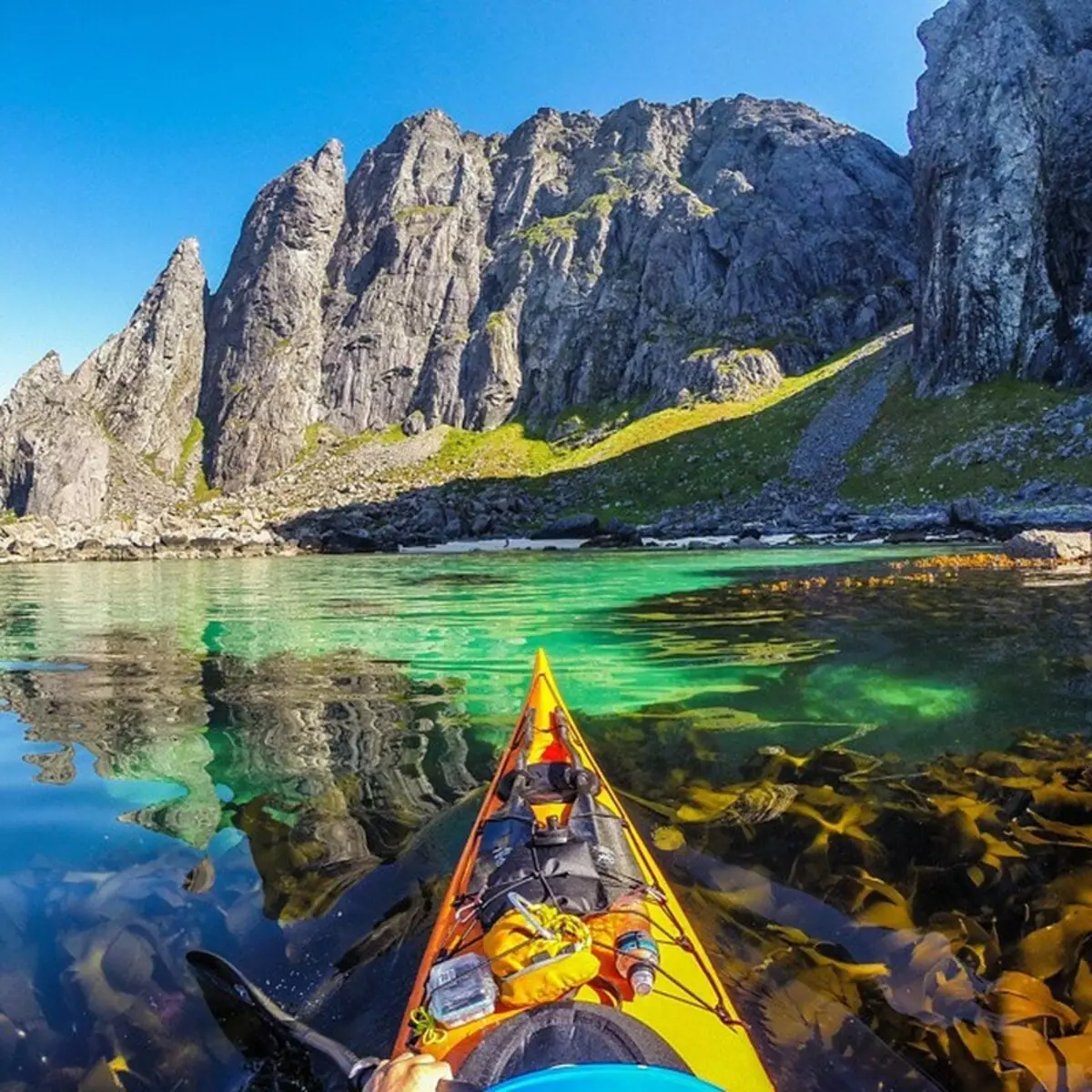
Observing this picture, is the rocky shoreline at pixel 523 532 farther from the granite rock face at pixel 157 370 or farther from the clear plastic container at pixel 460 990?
the granite rock face at pixel 157 370

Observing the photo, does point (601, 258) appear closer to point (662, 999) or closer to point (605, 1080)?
point (662, 999)

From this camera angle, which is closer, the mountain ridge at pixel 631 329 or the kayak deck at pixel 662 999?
the kayak deck at pixel 662 999

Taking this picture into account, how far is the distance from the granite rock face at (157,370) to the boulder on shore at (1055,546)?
136355 mm

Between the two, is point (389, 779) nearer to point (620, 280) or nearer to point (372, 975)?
point (372, 975)

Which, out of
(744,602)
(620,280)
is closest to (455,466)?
(620,280)

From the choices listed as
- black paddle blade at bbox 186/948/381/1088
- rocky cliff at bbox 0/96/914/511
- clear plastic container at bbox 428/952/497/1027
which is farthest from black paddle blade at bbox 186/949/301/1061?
rocky cliff at bbox 0/96/914/511

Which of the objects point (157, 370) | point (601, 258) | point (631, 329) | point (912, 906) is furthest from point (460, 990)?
point (157, 370)

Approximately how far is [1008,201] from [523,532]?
193 ft

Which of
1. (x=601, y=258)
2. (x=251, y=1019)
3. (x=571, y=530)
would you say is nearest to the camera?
(x=251, y=1019)

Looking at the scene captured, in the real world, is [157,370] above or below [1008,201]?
above

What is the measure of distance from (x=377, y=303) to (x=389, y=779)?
146323 mm

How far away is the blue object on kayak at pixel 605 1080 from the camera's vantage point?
2.56 meters

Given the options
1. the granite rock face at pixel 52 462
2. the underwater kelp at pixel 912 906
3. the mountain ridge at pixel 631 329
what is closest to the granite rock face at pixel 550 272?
the mountain ridge at pixel 631 329

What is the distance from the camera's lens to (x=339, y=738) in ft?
33.7
